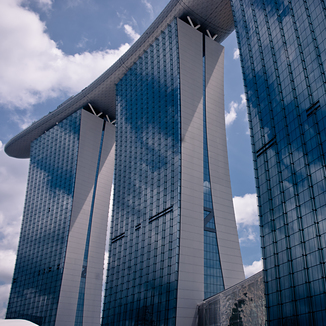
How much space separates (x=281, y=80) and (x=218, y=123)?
23212mm

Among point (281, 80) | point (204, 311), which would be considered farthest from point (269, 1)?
point (204, 311)

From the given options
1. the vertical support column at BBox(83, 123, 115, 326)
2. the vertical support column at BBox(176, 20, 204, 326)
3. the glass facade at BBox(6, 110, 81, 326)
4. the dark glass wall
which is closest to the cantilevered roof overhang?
the dark glass wall

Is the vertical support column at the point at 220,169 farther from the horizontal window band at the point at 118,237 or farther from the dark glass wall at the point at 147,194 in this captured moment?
the horizontal window band at the point at 118,237

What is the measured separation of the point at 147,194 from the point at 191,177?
38.2 feet

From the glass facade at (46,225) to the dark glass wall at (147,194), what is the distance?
1828 centimetres

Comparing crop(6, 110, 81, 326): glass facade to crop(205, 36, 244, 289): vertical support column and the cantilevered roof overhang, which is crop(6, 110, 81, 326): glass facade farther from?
crop(205, 36, 244, 289): vertical support column

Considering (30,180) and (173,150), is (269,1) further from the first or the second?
(30,180)

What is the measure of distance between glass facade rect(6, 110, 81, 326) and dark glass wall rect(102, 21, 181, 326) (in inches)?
720

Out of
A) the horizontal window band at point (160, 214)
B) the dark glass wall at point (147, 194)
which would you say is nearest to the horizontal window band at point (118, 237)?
the dark glass wall at point (147, 194)

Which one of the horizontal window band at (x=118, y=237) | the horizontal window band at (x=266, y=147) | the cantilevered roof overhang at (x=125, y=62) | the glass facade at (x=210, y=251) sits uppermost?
the cantilevered roof overhang at (x=125, y=62)

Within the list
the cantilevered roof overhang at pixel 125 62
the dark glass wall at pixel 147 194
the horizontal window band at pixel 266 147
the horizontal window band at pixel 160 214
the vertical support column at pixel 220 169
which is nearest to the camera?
the horizontal window band at pixel 266 147

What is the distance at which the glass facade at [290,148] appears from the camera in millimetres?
33969

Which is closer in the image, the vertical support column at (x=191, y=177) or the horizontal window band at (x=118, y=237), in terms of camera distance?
the vertical support column at (x=191, y=177)

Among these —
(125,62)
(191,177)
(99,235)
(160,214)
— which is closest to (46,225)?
(99,235)
